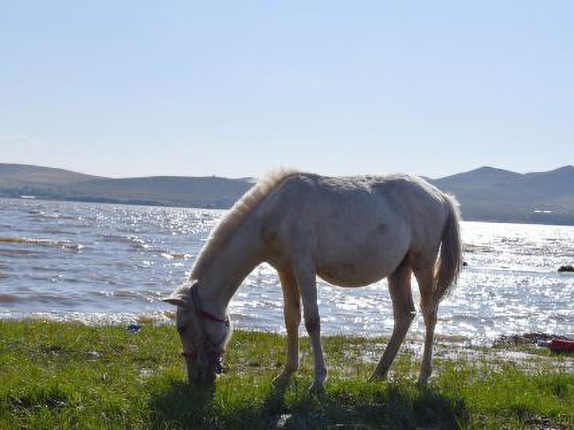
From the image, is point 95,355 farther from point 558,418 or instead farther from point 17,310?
point 17,310

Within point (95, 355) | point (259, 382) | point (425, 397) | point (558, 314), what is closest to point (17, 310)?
point (95, 355)

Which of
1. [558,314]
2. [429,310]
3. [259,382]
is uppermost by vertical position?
[429,310]

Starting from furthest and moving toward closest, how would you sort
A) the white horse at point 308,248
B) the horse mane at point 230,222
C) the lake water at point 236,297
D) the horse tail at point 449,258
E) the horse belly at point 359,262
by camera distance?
the lake water at point 236,297, the horse tail at point 449,258, the horse belly at point 359,262, the horse mane at point 230,222, the white horse at point 308,248

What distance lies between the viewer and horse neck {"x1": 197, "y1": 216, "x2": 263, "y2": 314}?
324 inches

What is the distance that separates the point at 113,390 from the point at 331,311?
18.9 m

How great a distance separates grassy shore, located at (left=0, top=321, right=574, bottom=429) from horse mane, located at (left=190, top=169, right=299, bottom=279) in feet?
4.49

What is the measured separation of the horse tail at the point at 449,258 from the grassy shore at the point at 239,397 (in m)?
1.21

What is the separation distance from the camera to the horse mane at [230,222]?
8.38 meters

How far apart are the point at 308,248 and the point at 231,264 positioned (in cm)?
93

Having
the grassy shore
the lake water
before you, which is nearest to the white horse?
the grassy shore

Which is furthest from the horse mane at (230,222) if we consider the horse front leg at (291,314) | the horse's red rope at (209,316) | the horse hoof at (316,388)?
the horse hoof at (316,388)

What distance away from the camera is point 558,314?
29.8 meters

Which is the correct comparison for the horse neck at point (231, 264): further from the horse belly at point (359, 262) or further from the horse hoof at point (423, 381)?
the horse hoof at point (423, 381)

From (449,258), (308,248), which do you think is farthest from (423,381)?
(308,248)
